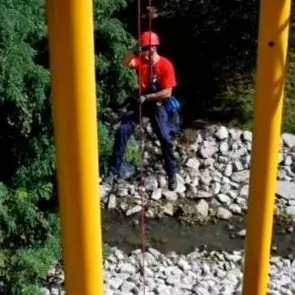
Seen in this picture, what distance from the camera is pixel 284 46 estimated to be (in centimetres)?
301

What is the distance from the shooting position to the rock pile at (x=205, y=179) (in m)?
7.48

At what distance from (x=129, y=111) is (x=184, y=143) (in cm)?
72

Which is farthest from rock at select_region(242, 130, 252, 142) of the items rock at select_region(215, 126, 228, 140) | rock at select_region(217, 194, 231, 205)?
rock at select_region(217, 194, 231, 205)

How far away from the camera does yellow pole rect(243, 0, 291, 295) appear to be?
9.80 feet

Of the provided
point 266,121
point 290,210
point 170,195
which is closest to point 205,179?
point 170,195

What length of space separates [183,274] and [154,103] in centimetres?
140

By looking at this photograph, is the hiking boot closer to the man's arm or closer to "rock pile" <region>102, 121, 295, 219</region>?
"rock pile" <region>102, 121, 295, 219</region>

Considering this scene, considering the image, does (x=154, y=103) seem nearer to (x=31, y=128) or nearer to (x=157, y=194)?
(x=157, y=194)

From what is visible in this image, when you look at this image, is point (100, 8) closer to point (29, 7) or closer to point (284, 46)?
point (29, 7)

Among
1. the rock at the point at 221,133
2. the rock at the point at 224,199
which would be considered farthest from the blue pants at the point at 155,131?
the rock at the point at 221,133

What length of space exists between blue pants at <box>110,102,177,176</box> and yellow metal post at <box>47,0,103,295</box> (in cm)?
430

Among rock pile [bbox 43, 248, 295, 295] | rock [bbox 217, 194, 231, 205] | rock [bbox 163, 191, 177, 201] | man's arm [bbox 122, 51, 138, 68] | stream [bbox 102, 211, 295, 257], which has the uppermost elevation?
man's arm [bbox 122, 51, 138, 68]

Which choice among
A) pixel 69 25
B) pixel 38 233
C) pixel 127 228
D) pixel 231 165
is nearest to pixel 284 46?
pixel 69 25

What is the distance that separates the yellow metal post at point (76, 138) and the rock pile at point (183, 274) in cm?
342
